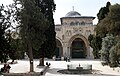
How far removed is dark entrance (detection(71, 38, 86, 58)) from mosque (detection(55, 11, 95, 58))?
0.19 meters

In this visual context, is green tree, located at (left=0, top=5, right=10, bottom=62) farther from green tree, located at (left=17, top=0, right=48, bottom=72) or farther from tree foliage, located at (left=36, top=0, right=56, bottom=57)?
tree foliage, located at (left=36, top=0, right=56, bottom=57)

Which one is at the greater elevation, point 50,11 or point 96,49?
A: point 50,11

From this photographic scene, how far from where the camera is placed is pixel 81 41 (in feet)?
211

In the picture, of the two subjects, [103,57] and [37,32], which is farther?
[103,57]

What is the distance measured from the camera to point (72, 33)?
59719mm

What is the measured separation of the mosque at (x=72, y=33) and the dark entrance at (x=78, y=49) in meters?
0.19

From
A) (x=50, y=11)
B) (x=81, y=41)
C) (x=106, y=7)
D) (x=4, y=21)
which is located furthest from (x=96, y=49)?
(x=4, y=21)

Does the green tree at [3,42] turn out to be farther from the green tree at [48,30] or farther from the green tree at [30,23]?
the green tree at [48,30]

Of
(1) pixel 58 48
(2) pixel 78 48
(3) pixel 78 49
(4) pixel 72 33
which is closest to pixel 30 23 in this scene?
(4) pixel 72 33

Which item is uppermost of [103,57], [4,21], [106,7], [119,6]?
[106,7]

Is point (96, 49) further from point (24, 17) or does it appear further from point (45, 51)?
point (24, 17)

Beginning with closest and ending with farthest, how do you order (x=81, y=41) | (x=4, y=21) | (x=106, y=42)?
(x=4, y=21) < (x=106, y=42) < (x=81, y=41)

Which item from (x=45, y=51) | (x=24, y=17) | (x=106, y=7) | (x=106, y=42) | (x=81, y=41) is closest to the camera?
(x=24, y=17)

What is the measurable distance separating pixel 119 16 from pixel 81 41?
40.3m
